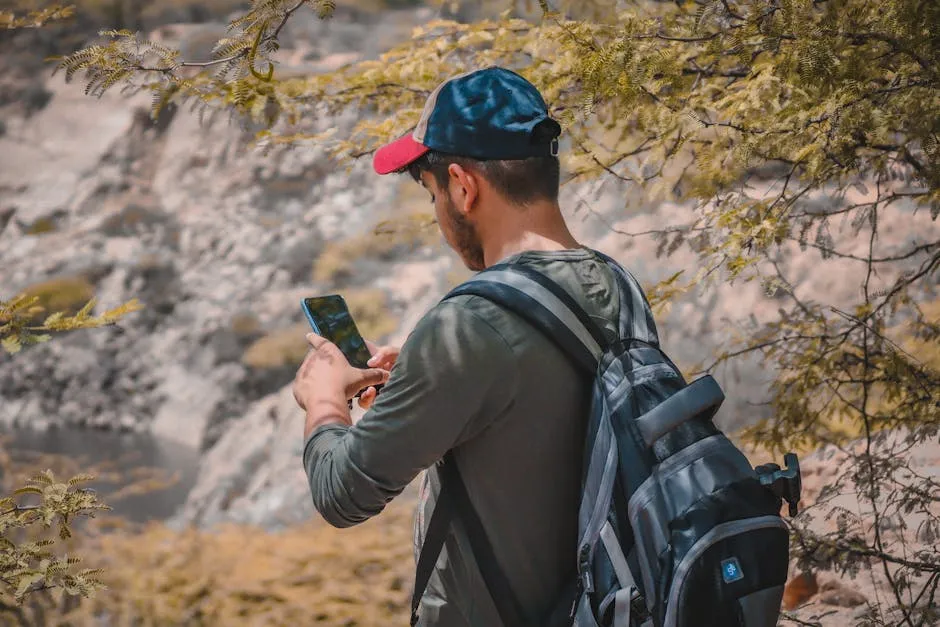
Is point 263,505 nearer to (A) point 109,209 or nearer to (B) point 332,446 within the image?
(B) point 332,446

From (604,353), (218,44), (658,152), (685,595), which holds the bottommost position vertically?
(685,595)

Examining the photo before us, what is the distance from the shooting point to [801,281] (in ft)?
19.5

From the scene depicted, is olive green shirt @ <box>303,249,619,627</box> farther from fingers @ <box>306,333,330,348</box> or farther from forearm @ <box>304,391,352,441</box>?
fingers @ <box>306,333,330,348</box>

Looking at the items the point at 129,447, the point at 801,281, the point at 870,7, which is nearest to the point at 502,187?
the point at 870,7

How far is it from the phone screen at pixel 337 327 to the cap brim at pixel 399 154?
1.03 ft

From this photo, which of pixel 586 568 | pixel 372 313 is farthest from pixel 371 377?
pixel 372 313

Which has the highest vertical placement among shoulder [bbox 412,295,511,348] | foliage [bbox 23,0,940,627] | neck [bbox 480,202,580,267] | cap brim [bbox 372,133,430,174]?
foliage [bbox 23,0,940,627]

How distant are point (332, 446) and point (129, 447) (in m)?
9.11

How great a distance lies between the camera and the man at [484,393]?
114 centimetres

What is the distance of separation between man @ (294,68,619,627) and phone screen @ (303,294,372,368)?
0.16 meters

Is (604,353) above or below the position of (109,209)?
below

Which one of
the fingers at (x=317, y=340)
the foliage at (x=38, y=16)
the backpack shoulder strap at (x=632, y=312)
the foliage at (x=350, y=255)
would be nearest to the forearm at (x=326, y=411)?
the fingers at (x=317, y=340)

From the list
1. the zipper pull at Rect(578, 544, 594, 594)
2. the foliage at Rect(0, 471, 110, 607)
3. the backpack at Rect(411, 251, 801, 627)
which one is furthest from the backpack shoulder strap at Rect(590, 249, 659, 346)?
the foliage at Rect(0, 471, 110, 607)

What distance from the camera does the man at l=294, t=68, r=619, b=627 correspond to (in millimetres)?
1137
